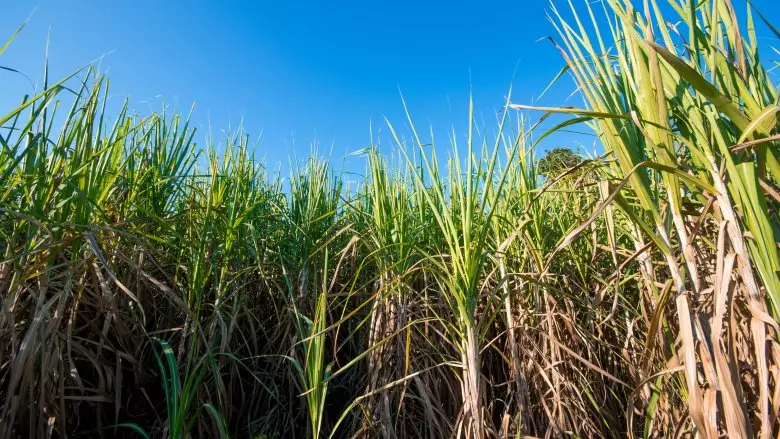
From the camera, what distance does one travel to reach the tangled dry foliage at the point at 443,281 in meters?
1.07

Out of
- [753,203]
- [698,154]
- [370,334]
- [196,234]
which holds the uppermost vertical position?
[196,234]

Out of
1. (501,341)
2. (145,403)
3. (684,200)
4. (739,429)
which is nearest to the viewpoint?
(739,429)

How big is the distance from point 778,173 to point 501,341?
1388 mm

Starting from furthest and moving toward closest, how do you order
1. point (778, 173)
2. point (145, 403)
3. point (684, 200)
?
point (145, 403)
point (684, 200)
point (778, 173)

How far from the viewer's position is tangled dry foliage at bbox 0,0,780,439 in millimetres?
1070

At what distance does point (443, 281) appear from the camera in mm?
1934

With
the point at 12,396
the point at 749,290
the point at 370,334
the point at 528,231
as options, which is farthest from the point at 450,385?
the point at 12,396

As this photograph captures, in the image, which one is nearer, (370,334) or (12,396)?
(12,396)

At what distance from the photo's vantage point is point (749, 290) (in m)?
1.00

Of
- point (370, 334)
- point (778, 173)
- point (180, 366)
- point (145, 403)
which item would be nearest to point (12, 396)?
point (180, 366)

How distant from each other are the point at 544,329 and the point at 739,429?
1.05 meters

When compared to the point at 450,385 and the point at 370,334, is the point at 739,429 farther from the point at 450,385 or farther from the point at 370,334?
the point at 370,334

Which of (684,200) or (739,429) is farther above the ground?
(684,200)

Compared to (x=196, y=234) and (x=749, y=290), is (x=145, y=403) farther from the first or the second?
(x=749, y=290)
